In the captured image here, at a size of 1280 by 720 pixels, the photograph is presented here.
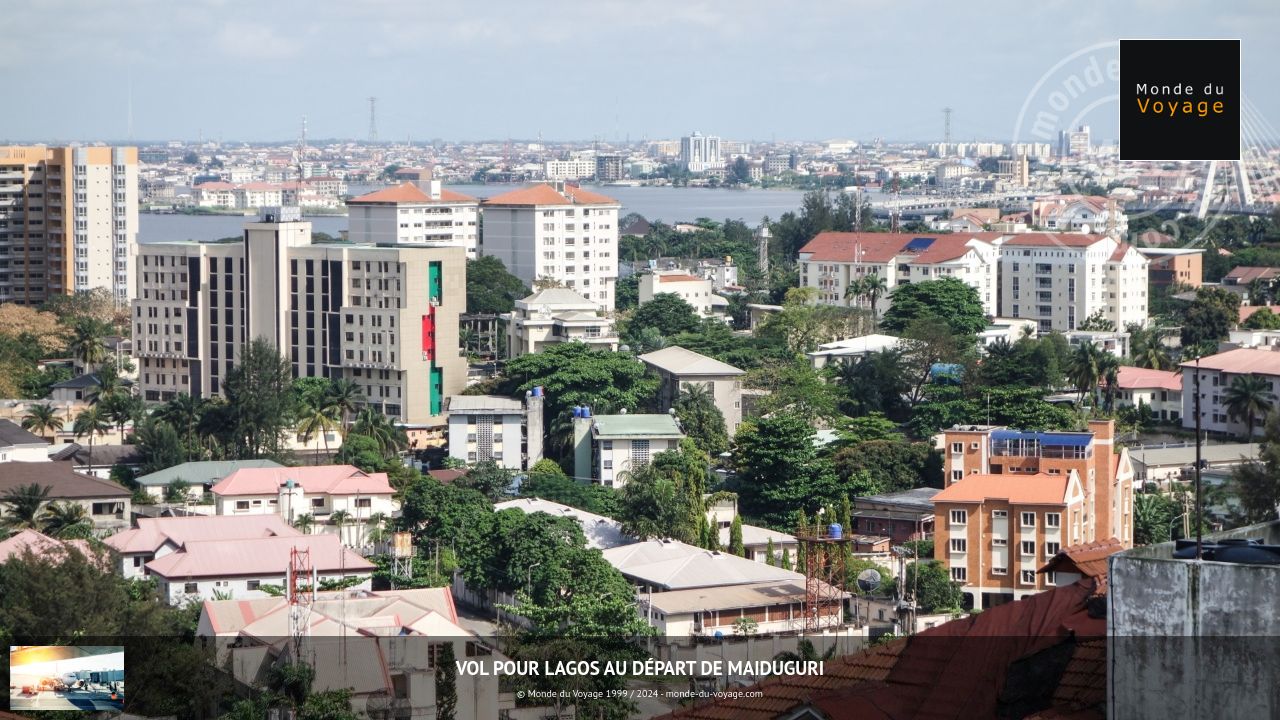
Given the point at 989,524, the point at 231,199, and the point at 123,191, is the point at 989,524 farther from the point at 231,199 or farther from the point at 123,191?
the point at 231,199

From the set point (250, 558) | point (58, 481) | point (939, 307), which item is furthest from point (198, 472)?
point (939, 307)

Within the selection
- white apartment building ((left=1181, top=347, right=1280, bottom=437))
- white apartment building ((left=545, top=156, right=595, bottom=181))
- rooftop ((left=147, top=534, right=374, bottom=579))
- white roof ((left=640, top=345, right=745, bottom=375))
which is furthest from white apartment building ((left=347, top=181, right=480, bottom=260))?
white apartment building ((left=545, top=156, right=595, bottom=181))

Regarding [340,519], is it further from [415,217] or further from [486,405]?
[415,217]

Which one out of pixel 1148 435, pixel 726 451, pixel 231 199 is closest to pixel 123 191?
pixel 726 451

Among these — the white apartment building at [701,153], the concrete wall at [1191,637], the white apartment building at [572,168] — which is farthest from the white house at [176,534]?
the white apartment building at [701,153]

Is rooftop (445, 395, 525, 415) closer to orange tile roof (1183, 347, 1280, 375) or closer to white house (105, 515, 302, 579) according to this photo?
white house (105, 515, 302, 579)

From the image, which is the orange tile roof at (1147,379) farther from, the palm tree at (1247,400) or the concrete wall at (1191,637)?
the concrete wall at (1191,637)
